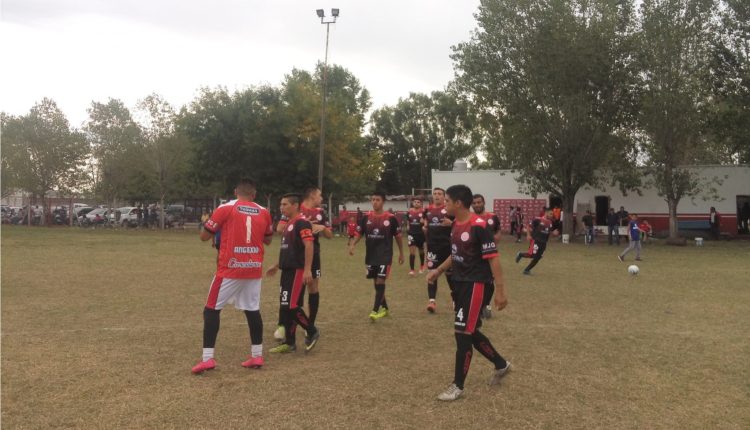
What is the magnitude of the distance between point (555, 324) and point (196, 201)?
50.4 metres

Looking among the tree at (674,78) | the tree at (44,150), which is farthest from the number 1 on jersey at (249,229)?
the tree at (44,150)

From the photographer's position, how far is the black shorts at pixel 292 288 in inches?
277

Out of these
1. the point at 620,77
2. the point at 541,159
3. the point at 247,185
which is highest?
the point at 620,77

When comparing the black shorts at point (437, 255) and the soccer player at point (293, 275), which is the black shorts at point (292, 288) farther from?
the black shorts at point (437, 255)

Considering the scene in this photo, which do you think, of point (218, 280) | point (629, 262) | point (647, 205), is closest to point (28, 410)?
point (218, 280)

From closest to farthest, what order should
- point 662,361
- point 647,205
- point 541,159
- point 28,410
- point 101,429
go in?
point 101,429, point 28,410, point 662,361, point 541,159, point 647,205

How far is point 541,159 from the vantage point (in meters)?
32.2

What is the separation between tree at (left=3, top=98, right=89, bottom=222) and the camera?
46062 millimetres

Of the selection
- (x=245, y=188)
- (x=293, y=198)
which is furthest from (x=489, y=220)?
(x=245, y=188)

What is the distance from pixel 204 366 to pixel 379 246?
393 centimetres

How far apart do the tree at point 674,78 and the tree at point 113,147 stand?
3775 centimetres

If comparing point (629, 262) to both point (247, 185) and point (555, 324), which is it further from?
point (247, 185)

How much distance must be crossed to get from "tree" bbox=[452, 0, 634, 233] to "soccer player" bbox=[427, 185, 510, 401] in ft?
88.0

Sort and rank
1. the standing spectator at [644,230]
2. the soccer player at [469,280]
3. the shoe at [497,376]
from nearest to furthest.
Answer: the soccer player at [469,280], the shoe at [497,376], the standing spectator at [644,230]
